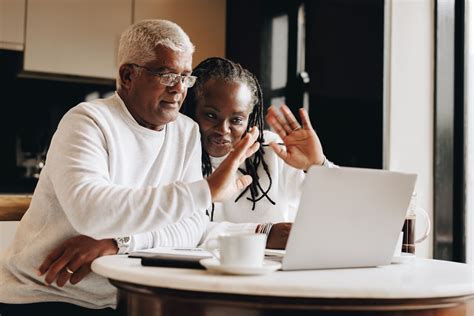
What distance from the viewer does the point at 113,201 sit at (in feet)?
4.40

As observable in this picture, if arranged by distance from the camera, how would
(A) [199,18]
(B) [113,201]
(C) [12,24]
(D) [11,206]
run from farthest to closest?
(A) [199,18] < (C) [12,24] < (D) [11,206] < (B) [113,201]

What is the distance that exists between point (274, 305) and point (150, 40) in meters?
0.85

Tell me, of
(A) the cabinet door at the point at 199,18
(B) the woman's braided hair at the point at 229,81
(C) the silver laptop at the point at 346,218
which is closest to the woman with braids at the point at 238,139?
(B) the woman's braided hair at the point at 229,81

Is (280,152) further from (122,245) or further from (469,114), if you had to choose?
(469,114)

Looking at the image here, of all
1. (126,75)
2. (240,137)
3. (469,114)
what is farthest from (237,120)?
(469,114)

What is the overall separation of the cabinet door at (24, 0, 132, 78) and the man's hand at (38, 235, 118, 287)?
8.69 ft

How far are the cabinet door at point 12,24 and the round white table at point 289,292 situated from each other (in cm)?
299

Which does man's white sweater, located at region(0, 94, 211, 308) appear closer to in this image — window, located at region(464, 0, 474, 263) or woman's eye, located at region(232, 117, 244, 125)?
woman's eye, located at region(232, 117, 244, 125)

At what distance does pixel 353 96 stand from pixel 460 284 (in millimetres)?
1956

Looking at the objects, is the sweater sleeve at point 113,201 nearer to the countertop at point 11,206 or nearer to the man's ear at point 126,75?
the man's ear at point 126,75

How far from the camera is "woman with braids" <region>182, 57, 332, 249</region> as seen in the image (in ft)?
6.60

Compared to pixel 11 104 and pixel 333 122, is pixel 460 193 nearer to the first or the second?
pixel 333 122

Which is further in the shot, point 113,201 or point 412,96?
point 412,96

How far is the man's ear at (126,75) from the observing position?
5.56ft
